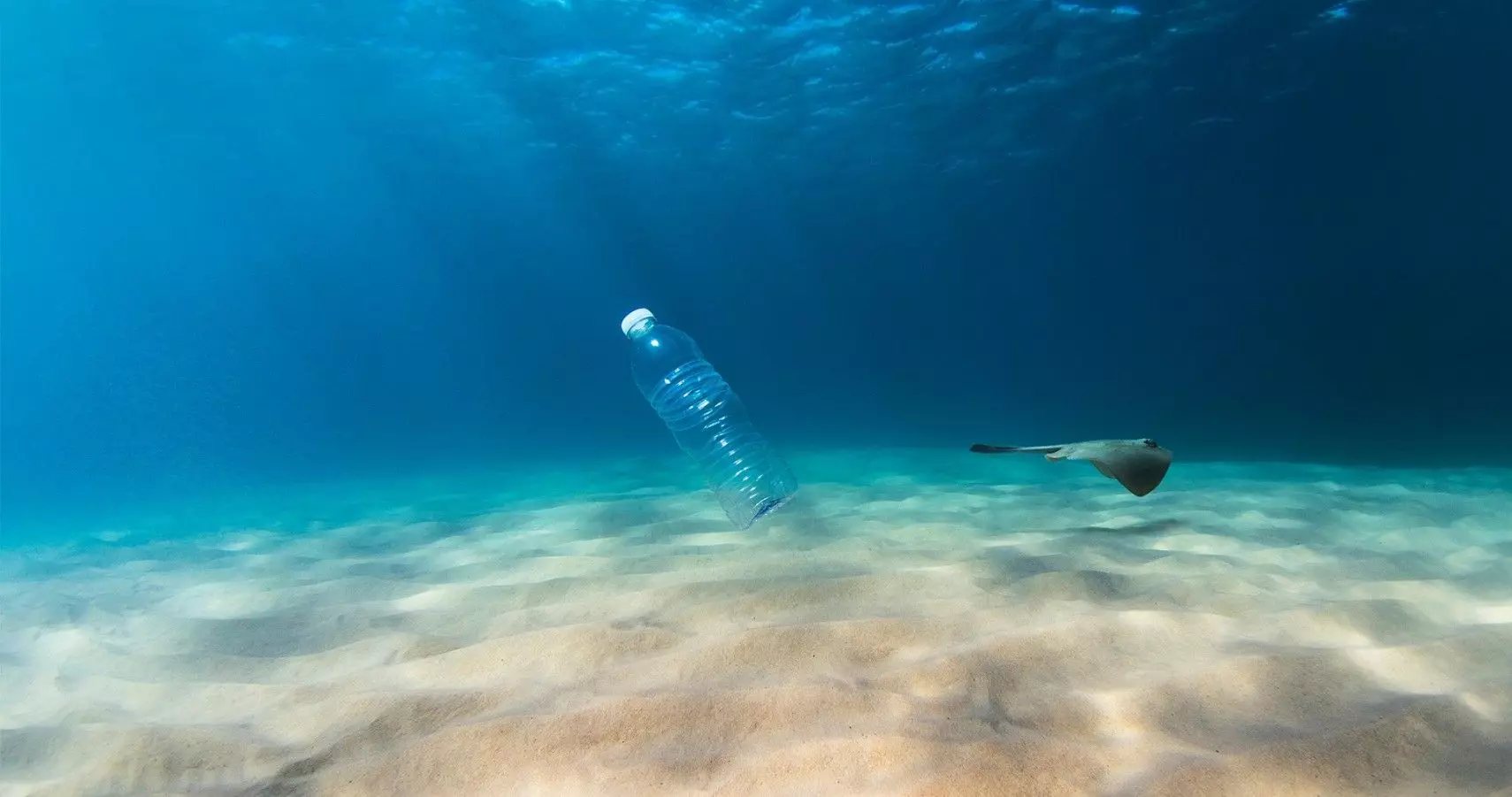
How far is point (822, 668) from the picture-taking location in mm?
2311

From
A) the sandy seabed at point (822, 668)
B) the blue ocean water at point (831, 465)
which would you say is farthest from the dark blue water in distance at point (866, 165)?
the sandy seabed at point (822, 668)

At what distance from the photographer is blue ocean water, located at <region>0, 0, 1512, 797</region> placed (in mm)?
1965

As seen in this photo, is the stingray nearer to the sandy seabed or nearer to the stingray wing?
the stingray wing

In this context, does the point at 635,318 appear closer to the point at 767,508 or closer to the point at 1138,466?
the point at 767,508

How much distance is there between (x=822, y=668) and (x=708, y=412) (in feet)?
26.8

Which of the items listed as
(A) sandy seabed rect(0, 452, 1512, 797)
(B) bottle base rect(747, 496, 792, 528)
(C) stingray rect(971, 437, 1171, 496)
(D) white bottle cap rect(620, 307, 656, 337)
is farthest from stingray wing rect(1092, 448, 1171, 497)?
(D) white bottle cap rect(620, 307, 656, 337)

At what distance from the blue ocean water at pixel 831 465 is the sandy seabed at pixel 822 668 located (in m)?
0.02

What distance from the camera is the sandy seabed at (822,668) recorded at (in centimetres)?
173

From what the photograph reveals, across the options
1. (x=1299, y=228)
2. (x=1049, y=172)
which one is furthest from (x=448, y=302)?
(x=1299, y=228)

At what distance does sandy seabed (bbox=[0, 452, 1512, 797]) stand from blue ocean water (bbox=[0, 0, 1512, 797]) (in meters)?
0.02

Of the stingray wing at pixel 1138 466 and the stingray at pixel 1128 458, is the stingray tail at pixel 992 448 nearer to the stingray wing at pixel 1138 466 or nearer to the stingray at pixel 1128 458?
the stingray at pixel 1128 458

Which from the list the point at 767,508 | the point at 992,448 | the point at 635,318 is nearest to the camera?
the point at 992,448

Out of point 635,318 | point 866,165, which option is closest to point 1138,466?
point 635,318

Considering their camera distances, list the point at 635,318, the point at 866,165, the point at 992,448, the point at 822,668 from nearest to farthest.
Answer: the point at 822,668, the point at 992,448, the point at 635,318, the point at 866,165
